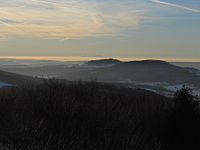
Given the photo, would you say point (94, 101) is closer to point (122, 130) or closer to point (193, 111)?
point (122, 130)

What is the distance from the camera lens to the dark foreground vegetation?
8656mm

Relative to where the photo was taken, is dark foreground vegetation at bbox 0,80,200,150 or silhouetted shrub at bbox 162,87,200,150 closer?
dark foreground vegetation at bbox 0,80,200,150

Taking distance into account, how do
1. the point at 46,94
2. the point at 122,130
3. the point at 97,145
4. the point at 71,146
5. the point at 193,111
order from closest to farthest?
the point at 71,146, the point at 97,145, the point at 122,130, the point at 46,94, the point at 193,111

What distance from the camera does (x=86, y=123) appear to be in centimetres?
1151

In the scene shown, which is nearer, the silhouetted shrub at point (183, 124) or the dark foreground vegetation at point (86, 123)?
the dark foreground vegetation at point (86, 123)

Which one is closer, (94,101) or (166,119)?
(94,101)

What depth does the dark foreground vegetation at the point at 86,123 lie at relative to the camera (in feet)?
28.4

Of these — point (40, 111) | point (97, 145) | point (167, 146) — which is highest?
point (40, 111)

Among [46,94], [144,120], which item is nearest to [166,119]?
[144,120]

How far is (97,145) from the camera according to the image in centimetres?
1009

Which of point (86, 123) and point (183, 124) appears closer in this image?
point (86, 123)

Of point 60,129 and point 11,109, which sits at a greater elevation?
point 11,109

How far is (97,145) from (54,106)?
2690 millimetres

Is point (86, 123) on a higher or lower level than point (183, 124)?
higher
